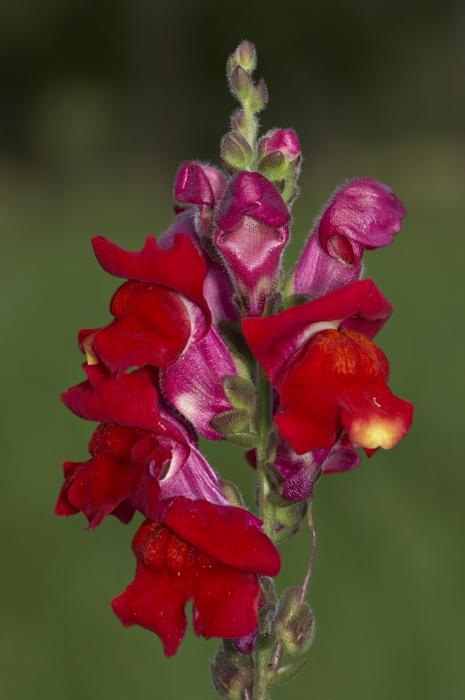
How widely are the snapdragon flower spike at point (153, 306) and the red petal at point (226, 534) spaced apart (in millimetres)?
139

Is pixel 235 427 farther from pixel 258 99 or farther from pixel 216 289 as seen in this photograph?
pixel 258 99

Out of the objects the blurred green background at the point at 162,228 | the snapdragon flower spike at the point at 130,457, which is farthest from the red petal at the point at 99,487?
the blurred green background at the point at 162,228

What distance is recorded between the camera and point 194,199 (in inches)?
49.5

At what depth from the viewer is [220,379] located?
1258 mm

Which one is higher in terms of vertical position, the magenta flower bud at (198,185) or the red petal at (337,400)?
the magenta flower bud at (198,185)

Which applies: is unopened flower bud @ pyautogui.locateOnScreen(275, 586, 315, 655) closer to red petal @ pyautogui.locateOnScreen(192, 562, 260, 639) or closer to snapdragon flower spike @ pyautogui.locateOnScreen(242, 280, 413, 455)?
red petal @ pyautogui.locateOnScreen(192, 562, 260, 639)

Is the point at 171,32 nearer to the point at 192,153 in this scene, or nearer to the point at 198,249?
the point at 192,153

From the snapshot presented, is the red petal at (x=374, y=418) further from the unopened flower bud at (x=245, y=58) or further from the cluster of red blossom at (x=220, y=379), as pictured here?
the unopened flower bud at (x=245, y=58)

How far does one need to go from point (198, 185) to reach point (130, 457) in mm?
267

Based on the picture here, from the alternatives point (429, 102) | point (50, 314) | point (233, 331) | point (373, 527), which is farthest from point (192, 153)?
point (233, 331)

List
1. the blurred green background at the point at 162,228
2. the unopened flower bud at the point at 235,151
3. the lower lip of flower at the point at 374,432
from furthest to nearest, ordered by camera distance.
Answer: the blurred green background at the point at 162,228 < the unopened flower bud at the point at 235,151 < the lower lip of flower at the point at 374,432

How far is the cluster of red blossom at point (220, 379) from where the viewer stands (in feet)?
3.80

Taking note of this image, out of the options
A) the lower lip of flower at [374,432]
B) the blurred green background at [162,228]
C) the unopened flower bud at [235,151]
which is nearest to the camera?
the lower lip of flower at [374,432]

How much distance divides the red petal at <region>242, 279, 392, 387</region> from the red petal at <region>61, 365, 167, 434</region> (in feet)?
0.38
